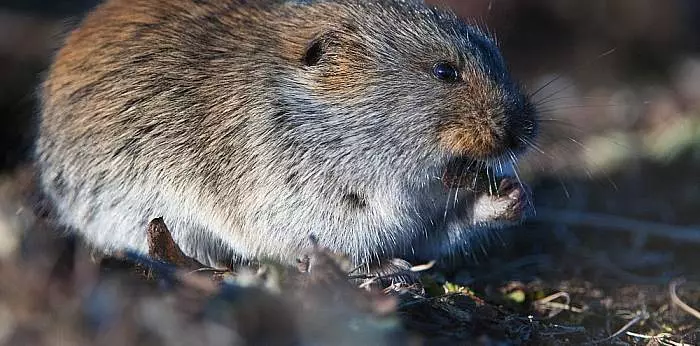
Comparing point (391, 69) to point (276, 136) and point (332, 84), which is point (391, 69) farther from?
point (276, 136)

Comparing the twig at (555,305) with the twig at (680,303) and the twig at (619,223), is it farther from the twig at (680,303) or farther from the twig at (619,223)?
the twig at (619,223)

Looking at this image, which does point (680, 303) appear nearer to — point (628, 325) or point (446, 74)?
point (628, 325)

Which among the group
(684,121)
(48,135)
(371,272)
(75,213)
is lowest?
(371,272)

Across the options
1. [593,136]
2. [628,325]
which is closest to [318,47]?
[628,325]

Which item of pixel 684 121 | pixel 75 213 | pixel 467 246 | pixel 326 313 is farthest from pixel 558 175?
pixel 326 313

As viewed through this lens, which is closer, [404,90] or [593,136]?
[404,90]

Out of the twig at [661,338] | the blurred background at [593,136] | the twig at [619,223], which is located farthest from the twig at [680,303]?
the twig at [619,223]
